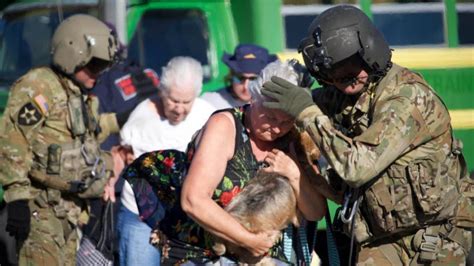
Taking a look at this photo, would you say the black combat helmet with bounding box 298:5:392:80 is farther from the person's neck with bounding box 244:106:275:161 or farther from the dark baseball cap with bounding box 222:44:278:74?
the dark baseball cap with bounding box 222:44:278:74

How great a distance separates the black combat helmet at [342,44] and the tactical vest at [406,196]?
0.11 meters

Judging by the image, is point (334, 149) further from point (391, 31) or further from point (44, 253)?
point (391, 31)

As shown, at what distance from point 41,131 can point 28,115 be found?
7.0 inches

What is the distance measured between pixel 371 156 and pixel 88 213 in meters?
2.66

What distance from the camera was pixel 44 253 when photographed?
21.0 feet

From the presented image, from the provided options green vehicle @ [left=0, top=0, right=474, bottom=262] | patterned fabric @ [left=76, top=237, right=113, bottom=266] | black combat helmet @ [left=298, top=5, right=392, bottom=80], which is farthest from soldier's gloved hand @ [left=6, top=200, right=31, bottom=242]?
green vehicle @ [left=0, top=0, right=474, bottom=262]

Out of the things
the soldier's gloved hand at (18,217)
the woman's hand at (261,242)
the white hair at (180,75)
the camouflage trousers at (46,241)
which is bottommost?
the camouflage trousers at (46,241)

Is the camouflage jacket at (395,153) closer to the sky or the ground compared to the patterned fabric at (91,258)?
closer to the sky

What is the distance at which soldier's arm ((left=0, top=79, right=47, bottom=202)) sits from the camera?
6.25 m

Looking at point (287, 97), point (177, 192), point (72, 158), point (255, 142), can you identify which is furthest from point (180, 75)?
point (287, 97)

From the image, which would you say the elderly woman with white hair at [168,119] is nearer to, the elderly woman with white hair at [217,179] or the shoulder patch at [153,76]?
the shoulder patch at [153,76]

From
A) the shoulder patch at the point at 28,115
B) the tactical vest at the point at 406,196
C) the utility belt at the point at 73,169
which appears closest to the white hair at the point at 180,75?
the utility belt at the point at 73,169

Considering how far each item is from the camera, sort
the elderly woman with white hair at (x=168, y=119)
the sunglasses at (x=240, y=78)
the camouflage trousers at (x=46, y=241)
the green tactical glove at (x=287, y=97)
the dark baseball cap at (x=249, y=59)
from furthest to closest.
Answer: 1. the sunglasses at (x=240, y=78)
2. the dark baseball cap at (x=249, y=59)
3. the elderly woman with white hair at (x=168, y=119)
4. the camouflage trousers at (x=46, y=241)
5. the green tactical glove at (x=287, y=97)

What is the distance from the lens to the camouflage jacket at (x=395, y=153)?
466 cm
